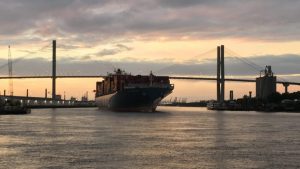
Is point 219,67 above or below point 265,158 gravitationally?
above

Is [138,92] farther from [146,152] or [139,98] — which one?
[146,152]

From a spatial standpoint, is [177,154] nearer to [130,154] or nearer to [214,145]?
[130,154]

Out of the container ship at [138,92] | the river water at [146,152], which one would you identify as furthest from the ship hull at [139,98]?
the river water at [146,152]

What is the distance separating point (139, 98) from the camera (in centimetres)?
10144

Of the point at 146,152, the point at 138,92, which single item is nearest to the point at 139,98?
the point at 138,92

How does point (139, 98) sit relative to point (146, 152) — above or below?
above

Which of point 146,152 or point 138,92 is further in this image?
point 138,92

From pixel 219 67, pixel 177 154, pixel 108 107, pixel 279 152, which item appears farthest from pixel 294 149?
pixel 219 67

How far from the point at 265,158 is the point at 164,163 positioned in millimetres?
5297

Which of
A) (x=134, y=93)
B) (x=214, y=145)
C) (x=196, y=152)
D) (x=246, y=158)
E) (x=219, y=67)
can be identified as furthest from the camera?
(x=219, y=67)

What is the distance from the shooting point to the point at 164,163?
25266mm

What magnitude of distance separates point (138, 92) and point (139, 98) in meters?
1.31

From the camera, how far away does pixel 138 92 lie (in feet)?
330

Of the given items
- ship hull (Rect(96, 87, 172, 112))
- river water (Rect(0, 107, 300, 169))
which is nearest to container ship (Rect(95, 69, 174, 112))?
ship hull (Rect(96, 87, 172, 112))
